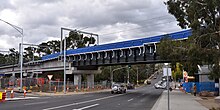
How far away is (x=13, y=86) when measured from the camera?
52844 mm

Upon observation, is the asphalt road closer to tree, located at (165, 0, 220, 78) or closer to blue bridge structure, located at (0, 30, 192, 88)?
tree, located at (165, 0, 220, 78)

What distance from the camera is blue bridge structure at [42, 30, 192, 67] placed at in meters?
38.2

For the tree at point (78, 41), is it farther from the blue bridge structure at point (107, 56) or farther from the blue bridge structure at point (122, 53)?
the blue bridge structure at point (122, 53)

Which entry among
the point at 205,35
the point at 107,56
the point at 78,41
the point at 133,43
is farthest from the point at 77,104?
the point at 78,41

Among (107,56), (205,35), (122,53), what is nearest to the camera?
(205,35)

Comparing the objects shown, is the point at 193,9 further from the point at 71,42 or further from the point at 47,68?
the point at 71,42

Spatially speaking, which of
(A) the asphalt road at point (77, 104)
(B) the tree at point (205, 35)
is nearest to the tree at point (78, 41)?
(A) the asphalt road at point (77, 104)

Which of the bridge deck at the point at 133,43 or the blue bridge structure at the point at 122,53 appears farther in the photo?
the blue bridge structure at the point at 122,53

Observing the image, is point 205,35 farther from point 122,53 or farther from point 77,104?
point 122,53

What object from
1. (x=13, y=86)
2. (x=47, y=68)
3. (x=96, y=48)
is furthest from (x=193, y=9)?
(x=47, y=68)

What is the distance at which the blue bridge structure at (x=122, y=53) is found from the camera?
38.2 m

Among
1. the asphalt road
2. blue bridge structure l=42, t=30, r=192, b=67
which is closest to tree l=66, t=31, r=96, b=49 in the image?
blue bridge structure l=42, t=30, r=192, b=67

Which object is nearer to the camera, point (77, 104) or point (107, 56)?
point (77, 104)

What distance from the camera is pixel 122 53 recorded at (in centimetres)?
4531
